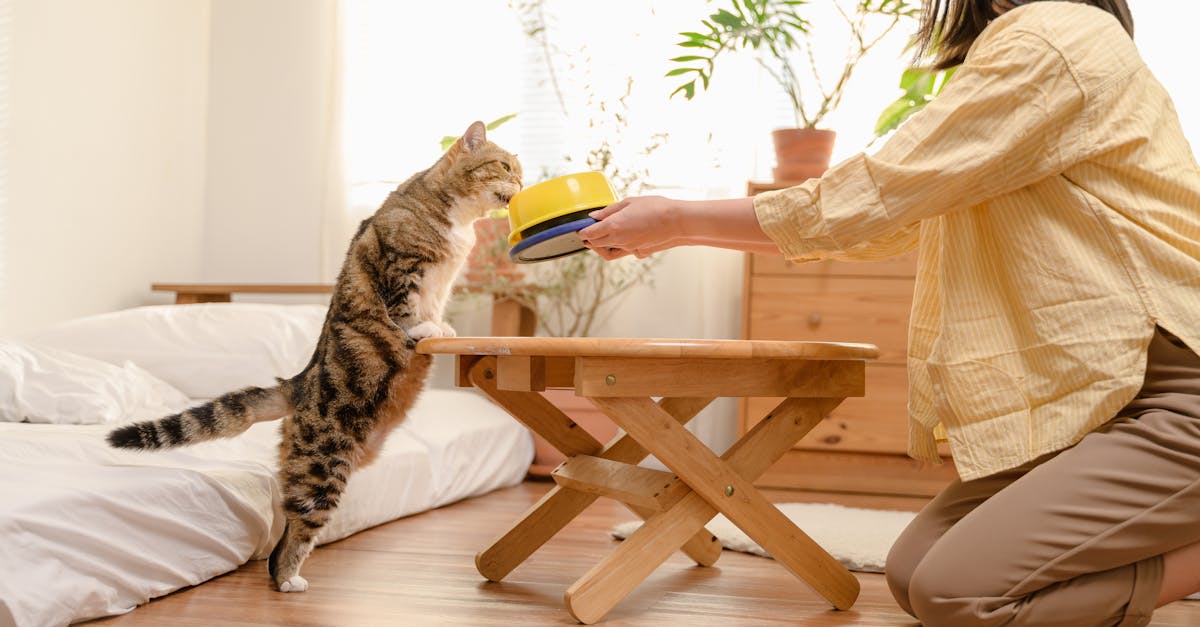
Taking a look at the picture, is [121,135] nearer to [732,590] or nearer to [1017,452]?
[732,590]

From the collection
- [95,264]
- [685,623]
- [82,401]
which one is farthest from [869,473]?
[95,264]

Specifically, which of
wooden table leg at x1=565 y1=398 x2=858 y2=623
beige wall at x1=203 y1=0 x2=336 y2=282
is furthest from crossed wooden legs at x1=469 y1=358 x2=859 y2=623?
beige wall at x1=203 y1=0 x2=336 y2=282

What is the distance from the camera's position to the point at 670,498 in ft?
5.12

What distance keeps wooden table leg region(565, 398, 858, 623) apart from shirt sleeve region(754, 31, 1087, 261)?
1.22 ft

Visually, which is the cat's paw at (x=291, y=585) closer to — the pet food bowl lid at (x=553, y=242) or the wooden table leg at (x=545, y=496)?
the wooden table leg at (x=545, y=496)

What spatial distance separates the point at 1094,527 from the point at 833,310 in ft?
6.24

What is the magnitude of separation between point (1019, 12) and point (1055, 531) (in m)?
0.64

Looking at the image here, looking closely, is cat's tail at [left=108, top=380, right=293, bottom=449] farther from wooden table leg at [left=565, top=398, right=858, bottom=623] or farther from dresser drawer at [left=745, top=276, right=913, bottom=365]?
dresser drawer at [left=745, top=276, right=913, bottom=365]

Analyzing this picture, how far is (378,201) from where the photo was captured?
12.2 ft

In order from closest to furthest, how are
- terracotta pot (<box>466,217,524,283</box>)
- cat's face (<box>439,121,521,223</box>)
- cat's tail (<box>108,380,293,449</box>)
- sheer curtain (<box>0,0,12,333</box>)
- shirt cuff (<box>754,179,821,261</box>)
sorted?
shirt cuff (<box>754,179,821,261</box>), cat's tail (<box>108,380,293,449</box>), cat's face (<box>439,121,521,223</box>), sheer curtain (<box>0,0,12,333</box>), terracotta pot (<box>466,217,524,283</box>)

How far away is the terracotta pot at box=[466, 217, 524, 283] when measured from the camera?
135 inches

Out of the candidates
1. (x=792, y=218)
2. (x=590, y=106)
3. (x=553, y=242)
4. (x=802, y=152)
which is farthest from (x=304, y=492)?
(x=590, y=106)

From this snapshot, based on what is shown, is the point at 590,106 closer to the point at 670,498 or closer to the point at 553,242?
the point at 553,242

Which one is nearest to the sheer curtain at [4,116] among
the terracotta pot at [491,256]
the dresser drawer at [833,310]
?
the terracotta pot at [491,256]
